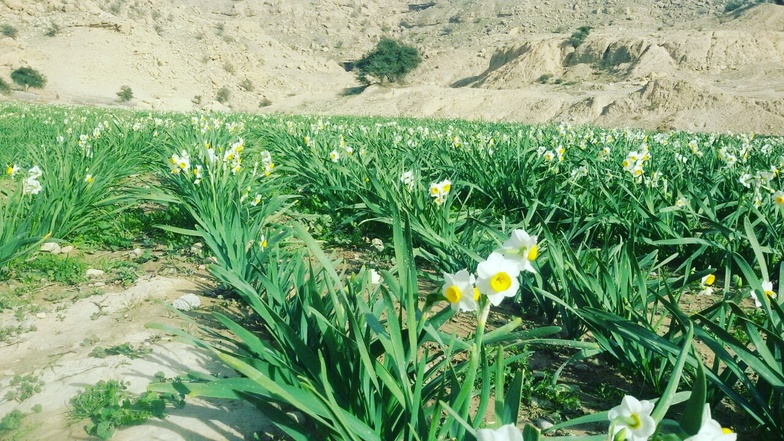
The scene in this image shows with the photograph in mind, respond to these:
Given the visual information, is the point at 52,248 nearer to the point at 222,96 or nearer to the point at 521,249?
the point at 521,249

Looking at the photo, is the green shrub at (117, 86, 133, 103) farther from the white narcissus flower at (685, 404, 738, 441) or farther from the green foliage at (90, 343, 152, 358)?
the white narcissus flower at (685, 404, 738, 441)

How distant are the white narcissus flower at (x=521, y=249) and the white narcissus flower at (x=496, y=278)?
0.13ft

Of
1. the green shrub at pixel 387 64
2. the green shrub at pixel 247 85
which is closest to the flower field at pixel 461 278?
the green shrub at pixel 387 64

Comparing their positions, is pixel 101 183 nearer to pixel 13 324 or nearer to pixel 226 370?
pixel 13 324

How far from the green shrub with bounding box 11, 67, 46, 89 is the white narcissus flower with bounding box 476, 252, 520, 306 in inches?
1857

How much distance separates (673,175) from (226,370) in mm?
4289

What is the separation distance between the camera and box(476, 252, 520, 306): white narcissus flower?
1.07 meters

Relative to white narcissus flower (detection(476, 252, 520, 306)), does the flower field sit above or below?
below

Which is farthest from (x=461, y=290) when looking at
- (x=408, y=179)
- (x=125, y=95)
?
(x=125, y=95)

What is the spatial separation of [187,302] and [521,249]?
2.12 m

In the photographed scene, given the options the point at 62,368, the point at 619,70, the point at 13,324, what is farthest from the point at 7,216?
the point at 619,70

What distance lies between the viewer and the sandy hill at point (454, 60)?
27562 mm

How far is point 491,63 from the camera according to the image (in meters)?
48.3

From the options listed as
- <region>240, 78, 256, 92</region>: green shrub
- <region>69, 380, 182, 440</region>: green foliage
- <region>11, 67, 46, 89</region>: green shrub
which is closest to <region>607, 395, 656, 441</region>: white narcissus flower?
<region>69, 380, 182, 440</region>: green foliage
